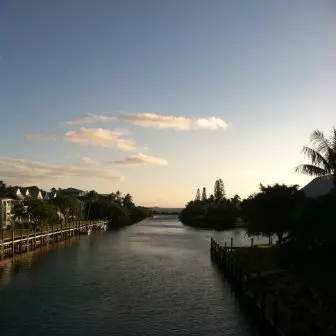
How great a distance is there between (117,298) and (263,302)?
46.0ft

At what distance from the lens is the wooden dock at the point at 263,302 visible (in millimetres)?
27614

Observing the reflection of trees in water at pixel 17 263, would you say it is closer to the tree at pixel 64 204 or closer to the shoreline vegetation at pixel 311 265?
the shoreline vegetation at pixel 311 265

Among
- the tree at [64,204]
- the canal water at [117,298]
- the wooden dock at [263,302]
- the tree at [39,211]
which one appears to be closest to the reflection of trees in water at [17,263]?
the canal water at [117,298]

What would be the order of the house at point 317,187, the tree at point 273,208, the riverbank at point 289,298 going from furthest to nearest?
the tree at point 273,208
the house at point 317,187
the riverbank at point 289,298

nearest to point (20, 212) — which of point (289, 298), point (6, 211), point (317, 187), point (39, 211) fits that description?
point (39, 211)

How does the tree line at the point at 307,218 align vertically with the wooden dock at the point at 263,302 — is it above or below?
above

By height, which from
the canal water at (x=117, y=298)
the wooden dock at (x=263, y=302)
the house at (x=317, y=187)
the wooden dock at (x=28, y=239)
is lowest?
the canal water at (x=117, y=298)

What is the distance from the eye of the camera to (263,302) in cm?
3250

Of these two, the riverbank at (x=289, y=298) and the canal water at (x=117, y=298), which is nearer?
the riverbank at (x=289, y=298)

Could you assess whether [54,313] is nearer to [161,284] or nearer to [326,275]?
[161,284]

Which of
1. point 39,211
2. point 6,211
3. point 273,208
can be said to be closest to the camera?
point 273,208

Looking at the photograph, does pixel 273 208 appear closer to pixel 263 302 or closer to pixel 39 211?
pixel 263 302

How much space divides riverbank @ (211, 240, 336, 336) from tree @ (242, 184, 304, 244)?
32.1 feet

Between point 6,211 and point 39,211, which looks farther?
point 6,211
